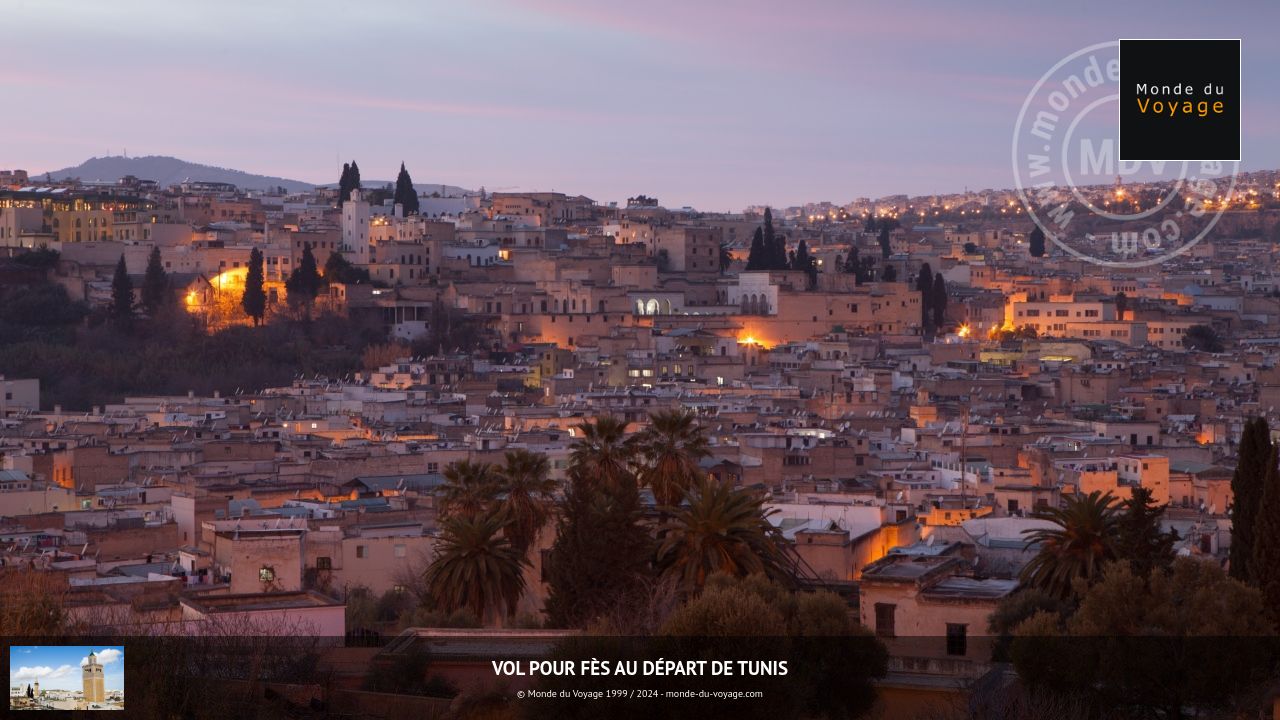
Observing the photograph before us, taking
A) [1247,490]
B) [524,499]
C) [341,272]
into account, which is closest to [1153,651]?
[1247,490]

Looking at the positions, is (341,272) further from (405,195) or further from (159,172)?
(159,172)

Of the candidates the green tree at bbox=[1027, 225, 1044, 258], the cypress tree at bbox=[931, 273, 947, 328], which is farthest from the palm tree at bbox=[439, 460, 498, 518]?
the green tree at bbox=[1027, 225, 1044, 258]

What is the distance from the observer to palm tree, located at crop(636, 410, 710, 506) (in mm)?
17438

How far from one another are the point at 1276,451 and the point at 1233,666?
8.62ft

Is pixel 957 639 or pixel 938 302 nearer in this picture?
pixel 957 639

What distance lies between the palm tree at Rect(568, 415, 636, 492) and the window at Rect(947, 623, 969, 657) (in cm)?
341

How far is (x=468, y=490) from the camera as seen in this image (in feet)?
58.5

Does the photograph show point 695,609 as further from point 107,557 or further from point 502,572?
point 107,557

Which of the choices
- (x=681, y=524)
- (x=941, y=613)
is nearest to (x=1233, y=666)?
(x=941, y=613)

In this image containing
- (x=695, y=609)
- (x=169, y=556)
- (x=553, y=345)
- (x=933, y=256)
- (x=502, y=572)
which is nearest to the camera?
(x=695, y=609)

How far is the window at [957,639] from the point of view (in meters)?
14.1

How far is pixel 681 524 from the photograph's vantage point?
16031 millimetres

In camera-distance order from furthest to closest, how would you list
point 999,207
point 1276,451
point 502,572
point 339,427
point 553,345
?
point 999,207 → point 553,345 → point 339,427 → point 502,572 → point 1276,451

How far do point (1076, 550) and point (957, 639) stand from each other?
54.2 inches
